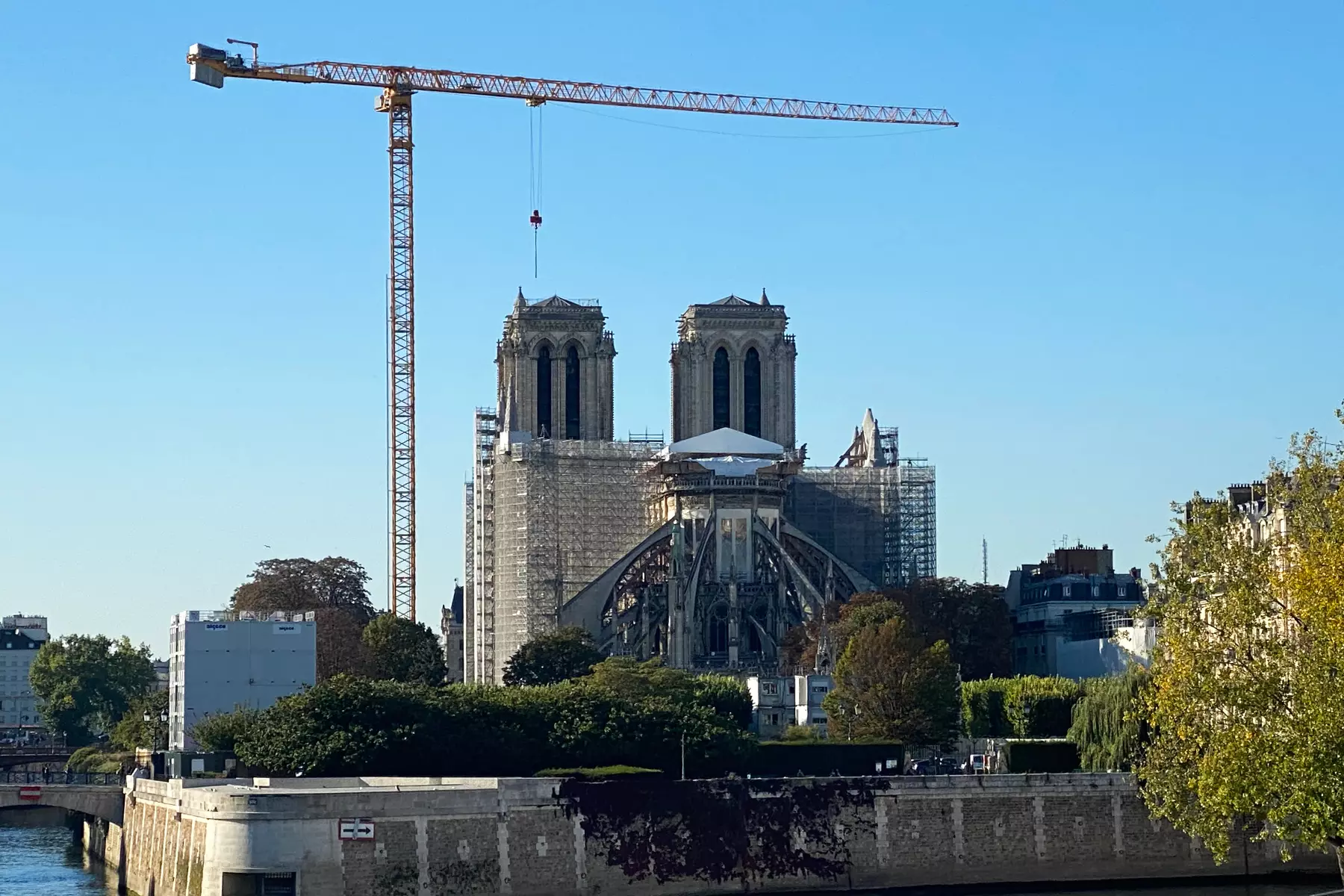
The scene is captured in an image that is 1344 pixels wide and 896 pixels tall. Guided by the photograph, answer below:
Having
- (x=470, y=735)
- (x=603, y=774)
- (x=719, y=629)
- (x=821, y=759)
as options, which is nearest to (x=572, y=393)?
(x=719, y=629)

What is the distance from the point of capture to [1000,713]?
84.2 metres

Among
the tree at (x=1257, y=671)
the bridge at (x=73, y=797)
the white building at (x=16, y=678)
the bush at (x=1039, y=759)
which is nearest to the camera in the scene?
the tree at (x=1257, y=671)

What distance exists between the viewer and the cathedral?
116 meters

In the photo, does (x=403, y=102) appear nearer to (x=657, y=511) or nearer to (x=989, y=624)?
(x=657, y=511)

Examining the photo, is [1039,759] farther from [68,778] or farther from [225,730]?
[68,778]

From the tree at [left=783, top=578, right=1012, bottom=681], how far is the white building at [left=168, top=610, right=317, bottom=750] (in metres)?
25.3

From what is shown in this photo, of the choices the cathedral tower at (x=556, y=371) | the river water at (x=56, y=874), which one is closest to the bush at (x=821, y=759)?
the river water at (x=56, y=874)

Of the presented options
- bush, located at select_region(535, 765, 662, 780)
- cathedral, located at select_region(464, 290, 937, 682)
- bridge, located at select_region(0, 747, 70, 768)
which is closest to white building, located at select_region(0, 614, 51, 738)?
cathedral, located at select_region(464, 290, 937, 682)

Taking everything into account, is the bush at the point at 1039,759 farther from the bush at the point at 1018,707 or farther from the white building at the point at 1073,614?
the white building at the point at 1073,614

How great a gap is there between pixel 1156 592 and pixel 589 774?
49.8ft

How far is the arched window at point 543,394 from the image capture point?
415 feet

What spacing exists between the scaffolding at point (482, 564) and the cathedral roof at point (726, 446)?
11045 mm

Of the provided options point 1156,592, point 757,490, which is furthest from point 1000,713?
point 757,490

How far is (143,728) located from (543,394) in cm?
3285
